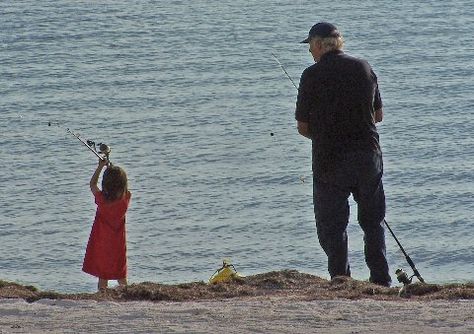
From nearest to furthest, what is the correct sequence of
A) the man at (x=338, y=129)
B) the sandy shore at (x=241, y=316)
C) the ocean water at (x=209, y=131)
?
1. the sandy shore at (x=241, y=316)
2. the man at (x=338, y=129)
3. the ocean water at (x=209, y=131)

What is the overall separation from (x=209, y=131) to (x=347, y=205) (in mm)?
7582

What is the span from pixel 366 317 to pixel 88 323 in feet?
3.74

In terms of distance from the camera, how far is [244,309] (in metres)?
5.93

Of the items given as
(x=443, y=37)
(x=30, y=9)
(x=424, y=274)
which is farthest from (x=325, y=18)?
(x=424, y=274)

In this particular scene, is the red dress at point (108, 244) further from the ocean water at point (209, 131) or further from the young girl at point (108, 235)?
the ocean water at point (209, 131)

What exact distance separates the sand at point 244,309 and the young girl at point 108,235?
0.86m

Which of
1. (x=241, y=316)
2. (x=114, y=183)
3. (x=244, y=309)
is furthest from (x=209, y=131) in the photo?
(x=241, y=316)

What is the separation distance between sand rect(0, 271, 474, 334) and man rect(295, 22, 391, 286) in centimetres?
38

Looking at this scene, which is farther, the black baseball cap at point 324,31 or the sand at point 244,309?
the black baseball cap at point 324,31

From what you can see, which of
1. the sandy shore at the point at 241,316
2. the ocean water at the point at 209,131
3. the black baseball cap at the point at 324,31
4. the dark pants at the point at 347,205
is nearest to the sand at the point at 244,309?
the sandy shore at the point at 241,316

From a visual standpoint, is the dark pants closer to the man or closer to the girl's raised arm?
the man

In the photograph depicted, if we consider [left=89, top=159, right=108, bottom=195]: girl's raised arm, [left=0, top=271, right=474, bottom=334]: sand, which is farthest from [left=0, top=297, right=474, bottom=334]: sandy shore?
[left=89, top=159, right=108, bottom=195]: girl's raised arm

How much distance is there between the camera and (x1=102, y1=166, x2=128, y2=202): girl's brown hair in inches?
285

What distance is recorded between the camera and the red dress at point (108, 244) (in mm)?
7355
